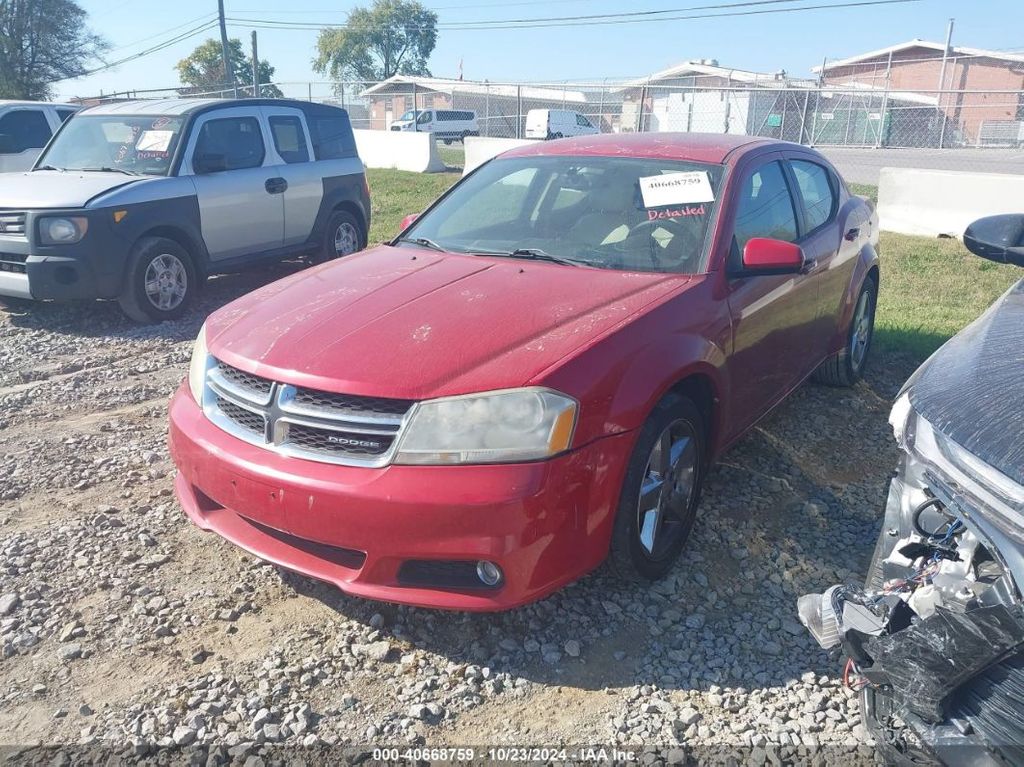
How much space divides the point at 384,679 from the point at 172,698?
67 cm

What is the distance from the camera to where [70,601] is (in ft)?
10.2

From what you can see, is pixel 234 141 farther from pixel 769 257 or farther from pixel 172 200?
pixel 769 257

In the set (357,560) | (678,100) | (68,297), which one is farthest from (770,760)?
(678,100)

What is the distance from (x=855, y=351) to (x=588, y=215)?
270 cm

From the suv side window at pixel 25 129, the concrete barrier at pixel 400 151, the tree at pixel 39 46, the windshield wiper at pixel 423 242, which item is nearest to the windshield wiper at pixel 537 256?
the windshield wiper at pixel 423 242

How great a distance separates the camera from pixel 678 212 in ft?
12.3

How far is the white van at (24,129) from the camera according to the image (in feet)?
33.8

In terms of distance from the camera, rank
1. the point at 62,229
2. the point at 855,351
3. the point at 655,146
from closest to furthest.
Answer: the point at 655,146, the point at 855,351, the point at 62,229

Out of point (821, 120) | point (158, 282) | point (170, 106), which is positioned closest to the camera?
point (158, 282)

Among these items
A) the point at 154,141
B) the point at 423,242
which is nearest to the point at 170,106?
the point at 154,141

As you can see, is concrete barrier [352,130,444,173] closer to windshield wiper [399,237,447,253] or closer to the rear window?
the rear window

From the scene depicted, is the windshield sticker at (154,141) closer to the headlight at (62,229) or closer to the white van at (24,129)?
the headlight at (62,229)

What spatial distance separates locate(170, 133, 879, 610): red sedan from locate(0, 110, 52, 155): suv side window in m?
8.62

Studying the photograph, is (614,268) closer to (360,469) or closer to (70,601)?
(360,469)
